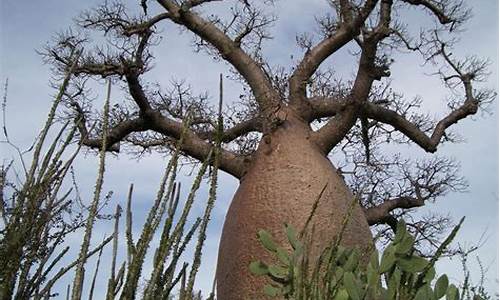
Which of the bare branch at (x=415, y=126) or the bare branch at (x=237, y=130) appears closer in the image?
the bare branch at (x=415, y=126)

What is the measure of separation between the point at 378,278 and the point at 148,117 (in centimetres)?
285

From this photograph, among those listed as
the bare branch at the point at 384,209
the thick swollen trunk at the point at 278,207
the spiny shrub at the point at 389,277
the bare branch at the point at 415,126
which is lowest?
the spiny shrub at the point at 389,277

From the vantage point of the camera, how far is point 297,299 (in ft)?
3.02

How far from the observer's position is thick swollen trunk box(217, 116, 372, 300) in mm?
2924

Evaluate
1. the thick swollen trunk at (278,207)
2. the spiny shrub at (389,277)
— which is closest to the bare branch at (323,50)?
the thick swollen trunk at (278,207)

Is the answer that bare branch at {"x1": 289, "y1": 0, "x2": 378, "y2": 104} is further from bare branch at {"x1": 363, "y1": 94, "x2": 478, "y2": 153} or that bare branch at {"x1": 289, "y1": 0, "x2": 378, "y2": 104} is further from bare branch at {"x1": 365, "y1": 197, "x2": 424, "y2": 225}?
bare branch at {"x1": 365, "y1": 197, "x2": 424, "y2": 225}

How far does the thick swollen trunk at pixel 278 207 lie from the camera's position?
2.92m

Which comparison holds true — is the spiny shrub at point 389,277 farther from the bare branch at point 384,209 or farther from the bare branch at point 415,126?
the bare branch at point 384,209

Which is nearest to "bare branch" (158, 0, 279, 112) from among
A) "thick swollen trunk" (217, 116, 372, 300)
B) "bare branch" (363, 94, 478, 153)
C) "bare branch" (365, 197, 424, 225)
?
"thick swollen trunk" (217, 116, 372, 300)

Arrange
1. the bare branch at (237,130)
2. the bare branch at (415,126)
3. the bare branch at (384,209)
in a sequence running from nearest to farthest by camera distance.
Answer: the bare branch at (415,126) < the bare branch at (237,130) < the bare branch at (384,209)

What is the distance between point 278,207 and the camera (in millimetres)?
3006

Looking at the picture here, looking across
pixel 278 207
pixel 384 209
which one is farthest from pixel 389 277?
pixel 384 209

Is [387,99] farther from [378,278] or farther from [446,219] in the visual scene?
[378,278]

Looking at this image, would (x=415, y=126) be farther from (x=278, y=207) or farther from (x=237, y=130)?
(x=278, y=207)
